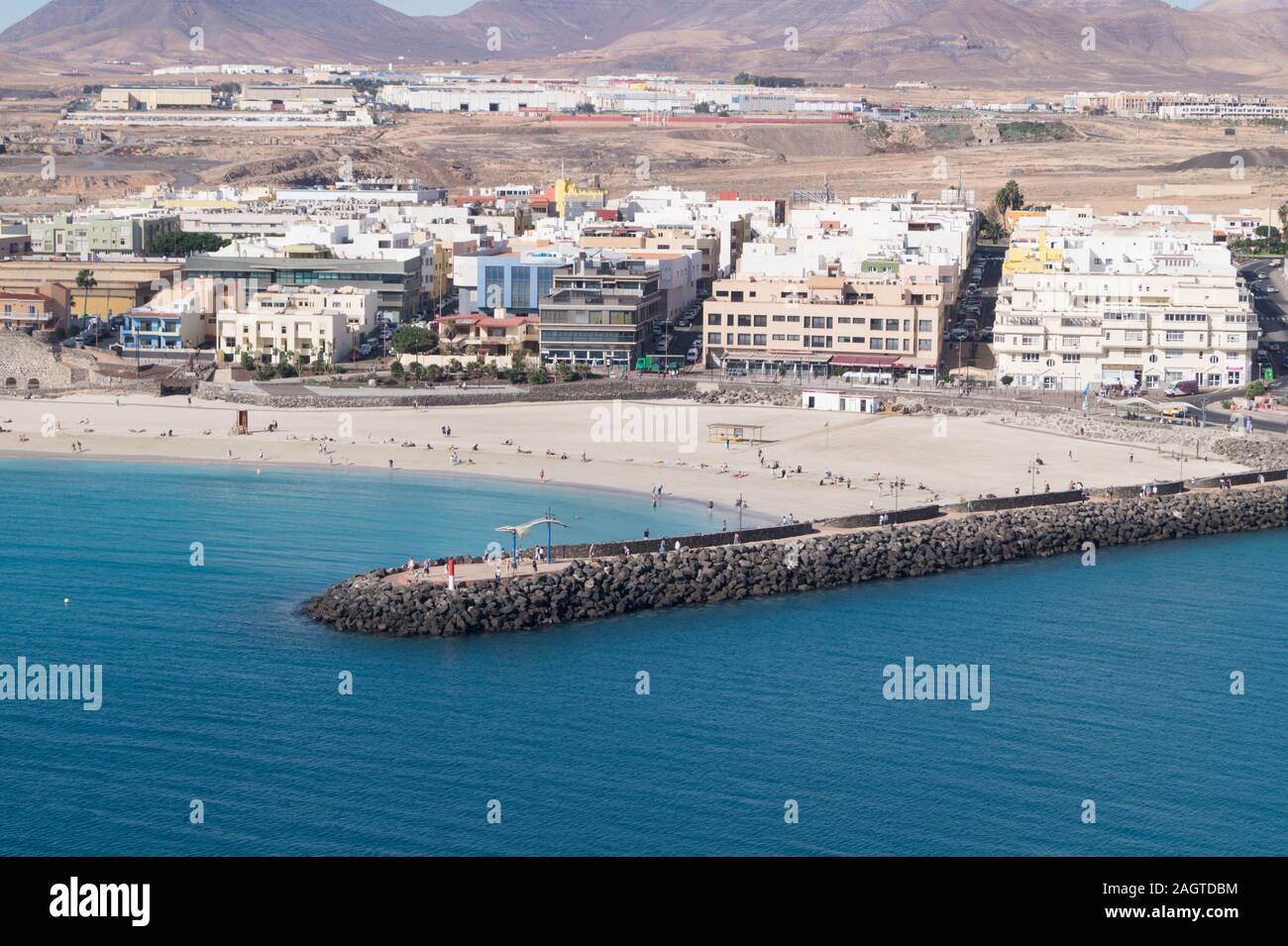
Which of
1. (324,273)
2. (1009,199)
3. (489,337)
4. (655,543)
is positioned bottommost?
(655,543)

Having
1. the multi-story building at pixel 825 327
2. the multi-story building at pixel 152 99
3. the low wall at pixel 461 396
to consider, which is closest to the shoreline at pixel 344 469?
the low wall at pixel 461 396

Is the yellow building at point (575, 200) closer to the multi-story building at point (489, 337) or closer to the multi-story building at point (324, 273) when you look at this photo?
the multi-story building at point (324, 273)

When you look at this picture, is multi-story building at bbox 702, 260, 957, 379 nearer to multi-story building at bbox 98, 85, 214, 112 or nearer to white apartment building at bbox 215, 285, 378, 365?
white apartment building at bbox 215, 285, 378, 365

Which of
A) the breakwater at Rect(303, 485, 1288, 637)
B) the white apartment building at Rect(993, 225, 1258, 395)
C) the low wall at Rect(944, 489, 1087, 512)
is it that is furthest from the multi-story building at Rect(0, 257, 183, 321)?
the breakwater at Rect(303, 485, 1288, 637)

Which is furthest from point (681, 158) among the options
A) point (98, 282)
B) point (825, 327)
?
point (825, 327)

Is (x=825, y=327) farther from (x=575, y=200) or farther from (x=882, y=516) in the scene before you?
(x=575, y=200)

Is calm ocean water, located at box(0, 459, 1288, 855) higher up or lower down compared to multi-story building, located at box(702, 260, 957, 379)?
lower down

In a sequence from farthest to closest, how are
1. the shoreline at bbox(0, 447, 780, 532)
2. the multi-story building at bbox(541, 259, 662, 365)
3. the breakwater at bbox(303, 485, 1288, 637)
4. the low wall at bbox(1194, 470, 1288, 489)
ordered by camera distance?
the multi-story building at bbox(541, 259, 662, 365)
the low wall at bbox(1194, 470, 1288, 489)
the shoreline at bbox(0, 447, 780, 532)
the breakwater at bbox(303, 485, 1288, 637)
